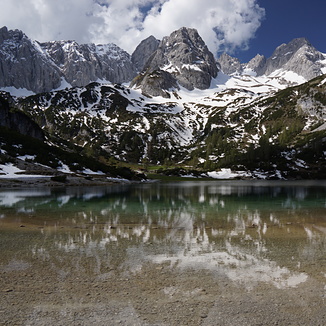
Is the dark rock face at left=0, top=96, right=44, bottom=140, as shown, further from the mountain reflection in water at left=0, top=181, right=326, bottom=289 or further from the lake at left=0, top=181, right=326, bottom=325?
the lake at left=0, top=181, right=326, bottom=325

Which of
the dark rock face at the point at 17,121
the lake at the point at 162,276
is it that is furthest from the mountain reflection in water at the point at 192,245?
the dark rock face at the point at 17,121

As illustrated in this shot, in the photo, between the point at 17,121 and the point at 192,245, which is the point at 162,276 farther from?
the point at 17,121

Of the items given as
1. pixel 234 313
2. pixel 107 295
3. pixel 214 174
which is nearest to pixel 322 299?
pixel 234 313

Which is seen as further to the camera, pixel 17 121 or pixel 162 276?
pixel 17 121

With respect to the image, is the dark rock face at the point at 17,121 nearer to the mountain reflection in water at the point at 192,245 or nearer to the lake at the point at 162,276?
the mountain reflection in water at the point at 192,245


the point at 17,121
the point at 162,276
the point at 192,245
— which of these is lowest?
the point at 192,245

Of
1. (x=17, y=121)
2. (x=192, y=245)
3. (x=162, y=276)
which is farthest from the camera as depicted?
(x=17, y=121)

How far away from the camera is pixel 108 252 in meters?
12.9

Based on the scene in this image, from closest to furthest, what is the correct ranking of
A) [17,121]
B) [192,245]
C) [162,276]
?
[162,276]
[192,245]
[17,121]

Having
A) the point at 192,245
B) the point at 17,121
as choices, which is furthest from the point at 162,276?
the point at 17,121

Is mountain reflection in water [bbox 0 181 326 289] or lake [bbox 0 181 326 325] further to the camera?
mountain reflection in water [bbox 0 181 326 289]

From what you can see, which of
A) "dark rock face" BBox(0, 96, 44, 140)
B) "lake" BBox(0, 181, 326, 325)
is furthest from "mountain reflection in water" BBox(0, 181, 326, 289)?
"dark rock face" BBox(0, 96, 44, 140)

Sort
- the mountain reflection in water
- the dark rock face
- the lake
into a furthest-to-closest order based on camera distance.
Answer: the dark rock face, the mountain reflection in water, the lake

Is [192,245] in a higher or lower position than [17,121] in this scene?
lower
